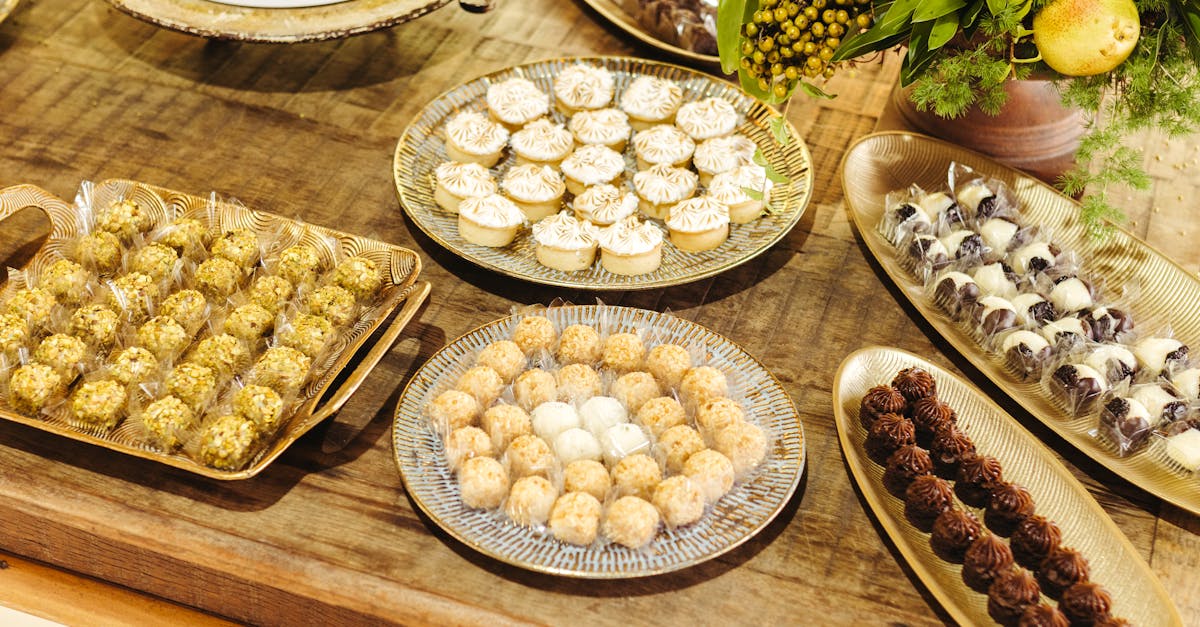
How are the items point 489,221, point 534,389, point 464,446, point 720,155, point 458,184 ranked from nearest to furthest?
point 464,446, point 534,389, point 489,221, point 458,184, point 720,155

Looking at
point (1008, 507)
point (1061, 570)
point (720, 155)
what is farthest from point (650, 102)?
point (1061, 570)

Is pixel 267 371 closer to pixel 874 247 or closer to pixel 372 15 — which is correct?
pixel 372 15

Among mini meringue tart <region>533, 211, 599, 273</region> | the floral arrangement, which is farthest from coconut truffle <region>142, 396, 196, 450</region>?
the floral arrangement

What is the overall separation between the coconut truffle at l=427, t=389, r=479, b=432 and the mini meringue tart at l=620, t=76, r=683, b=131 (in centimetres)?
107

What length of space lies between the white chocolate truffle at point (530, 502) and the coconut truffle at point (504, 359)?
11.2 inches

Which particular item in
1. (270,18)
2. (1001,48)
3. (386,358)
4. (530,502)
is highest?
(1001,48)

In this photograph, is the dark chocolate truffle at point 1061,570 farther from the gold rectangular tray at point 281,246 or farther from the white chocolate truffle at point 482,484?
the gold rectangular tray at point 281,246

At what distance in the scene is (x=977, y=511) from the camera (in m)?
1.86

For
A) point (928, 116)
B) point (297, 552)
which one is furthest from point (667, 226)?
point (297, 552)

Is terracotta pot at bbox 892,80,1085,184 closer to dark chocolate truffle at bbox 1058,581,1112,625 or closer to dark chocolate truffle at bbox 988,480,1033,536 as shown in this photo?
dark chocolate truffle at bbox 988,480,1033,536

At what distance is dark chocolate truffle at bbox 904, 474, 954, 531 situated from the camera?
1.80 metres

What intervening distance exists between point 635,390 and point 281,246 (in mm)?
871

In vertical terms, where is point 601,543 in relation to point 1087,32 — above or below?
below

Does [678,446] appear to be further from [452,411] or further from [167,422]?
[167,422]
